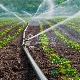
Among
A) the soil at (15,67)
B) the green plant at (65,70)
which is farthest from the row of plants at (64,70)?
the soil at (15,67)

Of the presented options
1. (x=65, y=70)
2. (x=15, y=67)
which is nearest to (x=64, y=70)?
(x=65, y=70)

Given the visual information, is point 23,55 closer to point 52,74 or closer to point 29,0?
point 52,74

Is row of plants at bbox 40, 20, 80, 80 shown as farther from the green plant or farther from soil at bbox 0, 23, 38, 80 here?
soil at bbox 0, 23, 38, 80

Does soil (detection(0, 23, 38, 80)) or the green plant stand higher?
soil (detection(0, 23, 38, 80))

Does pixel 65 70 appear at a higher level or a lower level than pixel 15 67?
lower

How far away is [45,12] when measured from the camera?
2682 inches

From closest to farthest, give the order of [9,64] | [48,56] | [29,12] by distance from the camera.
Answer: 1. [9,64]
2. [48,56]
3. [29,12]

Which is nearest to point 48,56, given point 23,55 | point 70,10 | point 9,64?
point 23,55

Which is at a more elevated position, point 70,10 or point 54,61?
point 54,61

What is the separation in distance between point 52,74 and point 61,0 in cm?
6752

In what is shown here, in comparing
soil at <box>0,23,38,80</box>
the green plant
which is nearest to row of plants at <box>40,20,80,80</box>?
the green plant

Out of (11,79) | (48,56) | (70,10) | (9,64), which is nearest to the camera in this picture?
(11,79)

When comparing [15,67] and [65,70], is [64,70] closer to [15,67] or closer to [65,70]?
[65,70]

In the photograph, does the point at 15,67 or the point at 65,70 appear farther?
the point at 15,67
